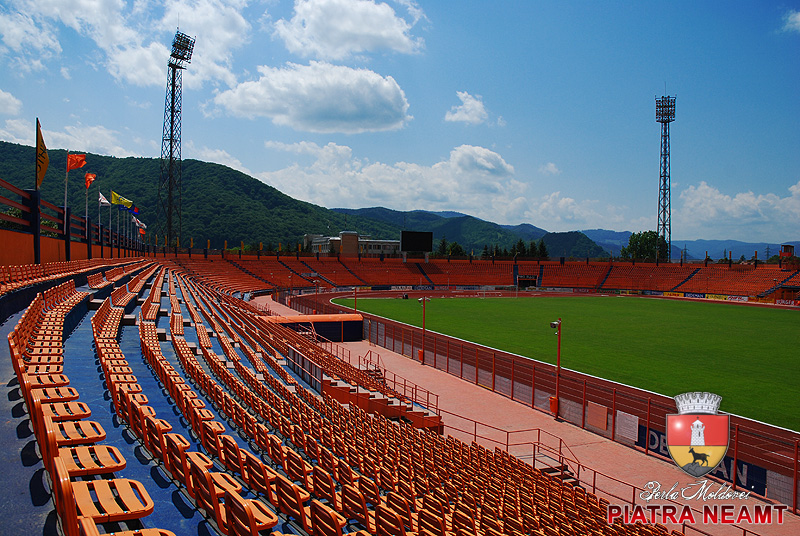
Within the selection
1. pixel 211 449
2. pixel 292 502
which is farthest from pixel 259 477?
pixel 211 449

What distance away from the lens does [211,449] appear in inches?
309

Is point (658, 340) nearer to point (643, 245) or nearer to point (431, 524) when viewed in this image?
point (431, 524)

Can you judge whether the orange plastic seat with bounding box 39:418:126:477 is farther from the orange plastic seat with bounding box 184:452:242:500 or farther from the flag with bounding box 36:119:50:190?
the flag with bounding box 36:119:50:190

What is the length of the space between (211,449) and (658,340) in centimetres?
3862

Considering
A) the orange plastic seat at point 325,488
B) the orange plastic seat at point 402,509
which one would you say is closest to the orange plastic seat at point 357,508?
the orange plastic seat at point 325,488

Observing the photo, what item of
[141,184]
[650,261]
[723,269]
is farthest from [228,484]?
[141,184]

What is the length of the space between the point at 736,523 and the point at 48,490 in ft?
49.4

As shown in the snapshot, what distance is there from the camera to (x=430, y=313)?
54.2 metres

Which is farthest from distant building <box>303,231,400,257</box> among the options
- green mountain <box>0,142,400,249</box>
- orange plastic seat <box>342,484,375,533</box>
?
orange plastic seat <box>342,484,375,533</box>

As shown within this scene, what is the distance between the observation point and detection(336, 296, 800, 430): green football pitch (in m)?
24.6

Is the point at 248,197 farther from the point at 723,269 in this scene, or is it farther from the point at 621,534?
the point at 621,534

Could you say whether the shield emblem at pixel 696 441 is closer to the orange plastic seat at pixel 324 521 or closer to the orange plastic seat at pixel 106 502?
the orange plastic seat at pixel 324 521

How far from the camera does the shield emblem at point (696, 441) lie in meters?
15.4

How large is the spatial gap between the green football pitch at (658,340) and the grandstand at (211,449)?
919 cm
